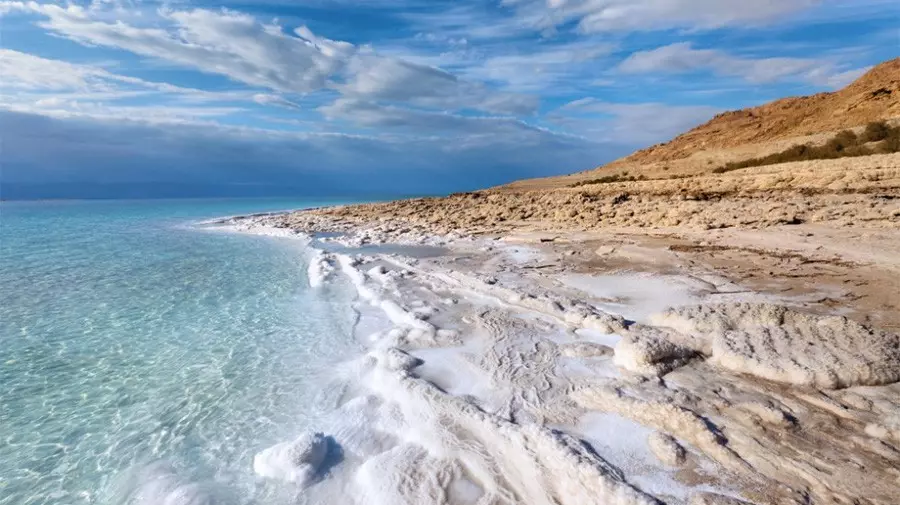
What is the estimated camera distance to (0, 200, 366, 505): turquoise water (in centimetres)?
355

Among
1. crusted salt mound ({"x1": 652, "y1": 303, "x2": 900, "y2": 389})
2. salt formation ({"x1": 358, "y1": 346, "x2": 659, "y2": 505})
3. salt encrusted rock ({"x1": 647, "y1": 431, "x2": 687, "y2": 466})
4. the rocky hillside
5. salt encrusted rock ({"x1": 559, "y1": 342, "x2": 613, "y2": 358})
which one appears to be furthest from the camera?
the rocky hillside

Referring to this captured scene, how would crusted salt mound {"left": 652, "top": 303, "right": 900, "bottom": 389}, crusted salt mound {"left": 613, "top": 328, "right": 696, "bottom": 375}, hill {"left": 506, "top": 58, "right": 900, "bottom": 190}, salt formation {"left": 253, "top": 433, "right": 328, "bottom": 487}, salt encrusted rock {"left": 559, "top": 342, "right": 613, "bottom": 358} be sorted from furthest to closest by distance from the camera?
hill {"left": 506, "top": 58, "right": 900, "bottom": 190} < salt encrusted rock {"left": 559, "top": 342, "right": 613, "bottom": 358} < crusted salt mound {"left": 613, "top": 328, "right": 696, "bottom": 375} < crusted salt mound {"left": 652, "top": 303, "right": 900, "bottom": 389} < salt formation {"left": 253, "top": 433, "right": 328, "bottom": 487}

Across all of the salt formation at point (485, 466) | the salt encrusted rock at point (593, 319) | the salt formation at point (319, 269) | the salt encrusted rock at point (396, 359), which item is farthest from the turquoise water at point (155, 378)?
the salt encrusted rock at point (593, 319)

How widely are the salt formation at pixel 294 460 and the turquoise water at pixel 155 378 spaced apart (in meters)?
0.11

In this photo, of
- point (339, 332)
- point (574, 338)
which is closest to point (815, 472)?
point (574, 338)

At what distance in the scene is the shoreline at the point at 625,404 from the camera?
3.00 meters

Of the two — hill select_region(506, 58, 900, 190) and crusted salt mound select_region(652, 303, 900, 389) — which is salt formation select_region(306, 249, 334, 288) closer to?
crusted salt mound select_region(652, 303, 900, 389)

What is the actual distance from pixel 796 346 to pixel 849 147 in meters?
21.8

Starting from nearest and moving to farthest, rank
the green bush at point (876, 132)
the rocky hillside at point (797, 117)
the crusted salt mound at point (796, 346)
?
the crusted salt mound at point (796, 346)
the green bush at point (876, 132)
the rocky hillside at point (797, 117)

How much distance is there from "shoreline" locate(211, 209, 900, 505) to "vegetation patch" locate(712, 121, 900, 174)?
17.5 m

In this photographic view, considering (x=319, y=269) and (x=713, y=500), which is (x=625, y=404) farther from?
(x=319, y=269)

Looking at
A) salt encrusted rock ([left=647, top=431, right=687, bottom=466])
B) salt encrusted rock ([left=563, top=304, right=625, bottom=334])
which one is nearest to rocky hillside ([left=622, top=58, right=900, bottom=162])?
salt encrusted rock ([left=563, top=304, right=625, bottom=334])

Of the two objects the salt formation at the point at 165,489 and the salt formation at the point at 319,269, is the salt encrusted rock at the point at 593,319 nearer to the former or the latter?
the salt formation at the point at 165,489

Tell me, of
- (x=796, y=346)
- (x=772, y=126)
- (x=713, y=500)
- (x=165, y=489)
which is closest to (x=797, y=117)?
(x=772, y=126)
